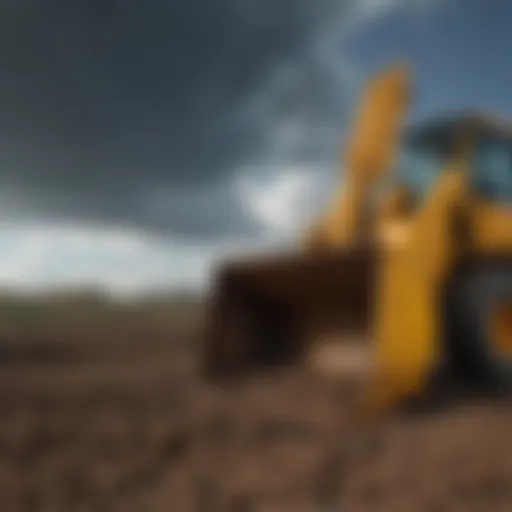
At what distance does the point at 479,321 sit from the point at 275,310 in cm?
180

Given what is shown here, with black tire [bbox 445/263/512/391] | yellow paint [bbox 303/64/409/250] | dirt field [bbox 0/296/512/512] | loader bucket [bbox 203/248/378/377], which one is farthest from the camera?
yellow paint [bbox 303/64/409/250]

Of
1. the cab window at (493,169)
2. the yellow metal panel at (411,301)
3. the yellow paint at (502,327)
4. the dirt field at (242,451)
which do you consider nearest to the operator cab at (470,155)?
the cab window at (493,169)

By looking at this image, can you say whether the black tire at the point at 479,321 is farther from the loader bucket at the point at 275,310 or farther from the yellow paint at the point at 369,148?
the yellow paint at the point at 369,148

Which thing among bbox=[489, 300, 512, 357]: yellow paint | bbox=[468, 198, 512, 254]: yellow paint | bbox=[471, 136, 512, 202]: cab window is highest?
bbox=[471, 136, 512, 202]: cab window

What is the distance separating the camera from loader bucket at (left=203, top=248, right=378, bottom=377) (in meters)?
6.41

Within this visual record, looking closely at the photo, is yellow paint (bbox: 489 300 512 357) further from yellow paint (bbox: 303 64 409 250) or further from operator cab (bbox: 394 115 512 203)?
yellow paint (bbox: 303 64 409 250)

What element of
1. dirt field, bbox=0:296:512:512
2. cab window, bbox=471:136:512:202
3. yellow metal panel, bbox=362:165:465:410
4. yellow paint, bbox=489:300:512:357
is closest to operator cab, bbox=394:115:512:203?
cab window, bbox=471:136:512:202

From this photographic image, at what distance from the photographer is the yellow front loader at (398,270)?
217 inches

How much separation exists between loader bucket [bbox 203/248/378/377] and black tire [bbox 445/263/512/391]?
25.2 inches

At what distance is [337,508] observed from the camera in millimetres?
3926

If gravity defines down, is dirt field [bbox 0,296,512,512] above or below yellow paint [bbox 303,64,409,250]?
below

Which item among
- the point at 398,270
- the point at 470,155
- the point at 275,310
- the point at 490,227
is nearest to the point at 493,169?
the point at 470,155

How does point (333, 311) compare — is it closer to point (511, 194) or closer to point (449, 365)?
point (449, 365)

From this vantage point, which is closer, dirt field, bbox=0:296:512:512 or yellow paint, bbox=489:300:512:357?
dirt field, bbox=0:296:512:512
